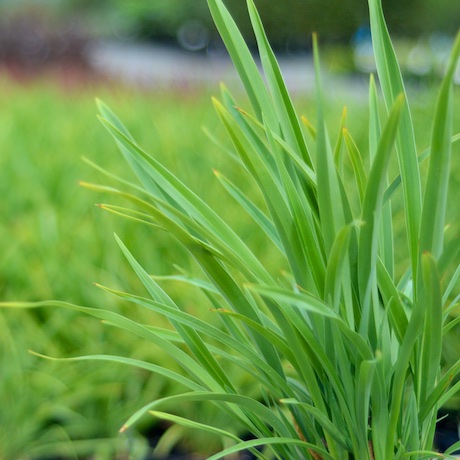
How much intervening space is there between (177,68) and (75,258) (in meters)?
4.88

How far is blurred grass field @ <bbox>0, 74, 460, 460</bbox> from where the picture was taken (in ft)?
3.76

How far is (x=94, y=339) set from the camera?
1271 millimetres

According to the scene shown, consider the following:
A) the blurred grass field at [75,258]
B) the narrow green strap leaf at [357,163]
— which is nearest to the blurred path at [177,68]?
the blurred grass field at [75,258]

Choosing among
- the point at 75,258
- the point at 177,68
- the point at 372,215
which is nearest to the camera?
the point at 372,215

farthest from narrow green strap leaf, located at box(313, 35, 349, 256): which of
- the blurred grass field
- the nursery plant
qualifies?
the blurred grass field

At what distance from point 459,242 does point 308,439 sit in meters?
0.27

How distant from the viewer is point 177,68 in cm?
615

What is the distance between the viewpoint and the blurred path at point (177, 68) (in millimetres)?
3223

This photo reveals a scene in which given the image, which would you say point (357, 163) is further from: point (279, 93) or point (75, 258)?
point (75, 258)

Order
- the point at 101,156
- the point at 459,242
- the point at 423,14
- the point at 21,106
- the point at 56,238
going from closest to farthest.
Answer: the point at 459,242, the point at 56,238, the point at 101,156, the point at 21,106, the point at 423,14

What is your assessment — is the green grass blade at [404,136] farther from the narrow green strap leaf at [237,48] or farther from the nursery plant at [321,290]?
the narrow green strap leaf at [237,48]

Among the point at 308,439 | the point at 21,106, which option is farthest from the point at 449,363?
the point at 21,106

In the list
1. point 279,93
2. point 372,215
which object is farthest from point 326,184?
point 279,93

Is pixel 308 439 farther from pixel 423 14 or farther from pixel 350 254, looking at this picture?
pixel 423 14
